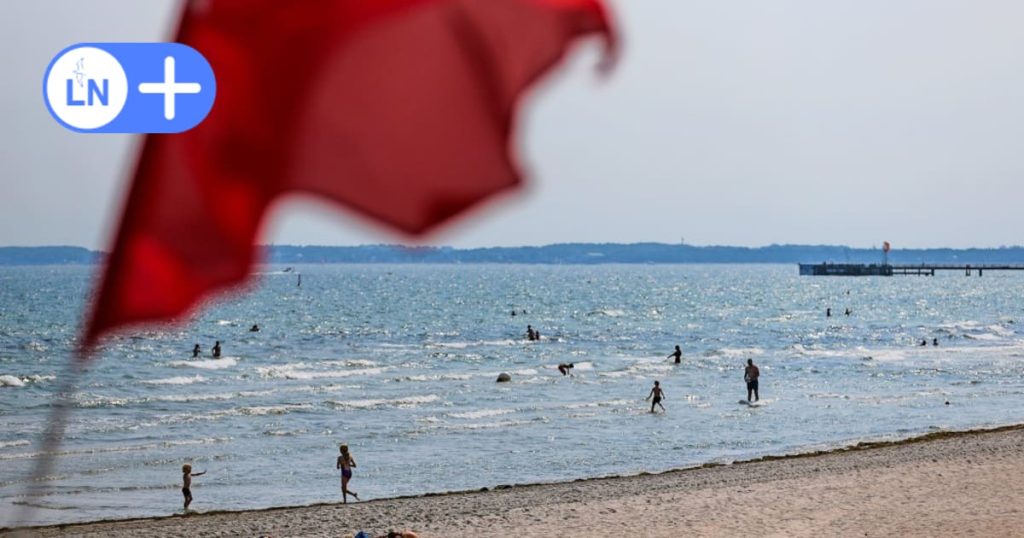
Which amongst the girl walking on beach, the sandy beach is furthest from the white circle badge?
the girl walking on beach

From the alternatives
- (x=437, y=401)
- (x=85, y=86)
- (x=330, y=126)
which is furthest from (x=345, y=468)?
(x=330, y=126)

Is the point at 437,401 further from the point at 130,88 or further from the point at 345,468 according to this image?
the point at 130,88

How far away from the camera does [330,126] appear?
1.60 meters

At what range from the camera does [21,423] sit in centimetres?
3644

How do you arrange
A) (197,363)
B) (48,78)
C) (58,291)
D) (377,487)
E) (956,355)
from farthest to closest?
(58,291) < (956,355) < (197,363) < (377,487) < (48,78)

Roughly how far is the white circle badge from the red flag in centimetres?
16

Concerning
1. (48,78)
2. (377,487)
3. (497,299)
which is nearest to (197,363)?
(377,487)

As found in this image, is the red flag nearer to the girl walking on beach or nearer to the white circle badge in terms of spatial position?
the white circle badge

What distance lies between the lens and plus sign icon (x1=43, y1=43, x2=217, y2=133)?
5.17 feet

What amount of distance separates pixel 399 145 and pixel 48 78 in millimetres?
523

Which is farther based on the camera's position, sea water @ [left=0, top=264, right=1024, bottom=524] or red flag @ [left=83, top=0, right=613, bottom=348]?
sea water @ [left=0, top=264, right=1024, bottom=524]

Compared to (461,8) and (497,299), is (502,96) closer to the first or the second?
(461,8)

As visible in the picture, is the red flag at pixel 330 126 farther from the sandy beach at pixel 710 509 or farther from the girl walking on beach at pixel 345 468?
the girl walking on beach at pixel 345 468

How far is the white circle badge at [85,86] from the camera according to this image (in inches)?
65.8
